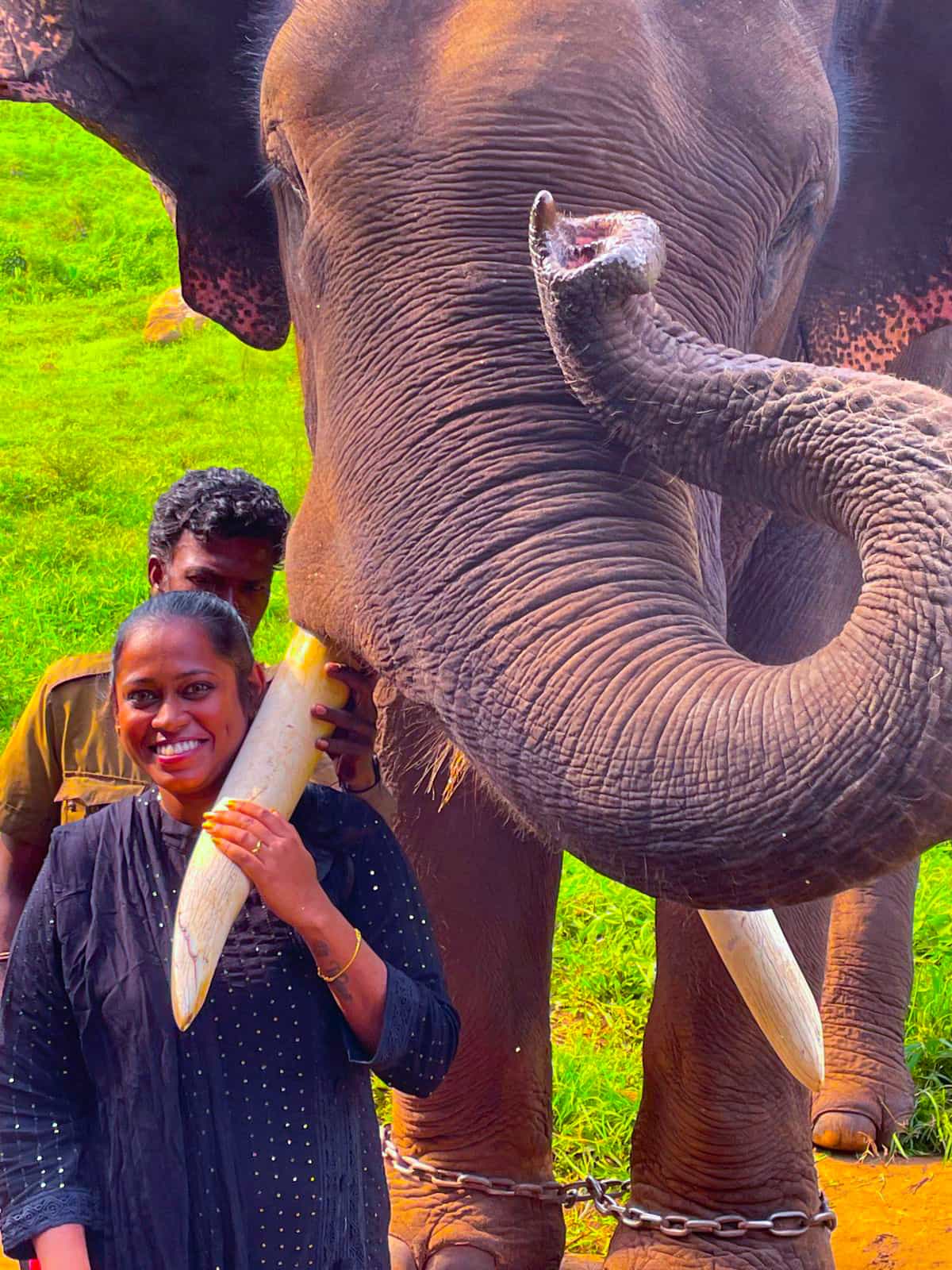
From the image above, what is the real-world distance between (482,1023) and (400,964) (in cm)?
155

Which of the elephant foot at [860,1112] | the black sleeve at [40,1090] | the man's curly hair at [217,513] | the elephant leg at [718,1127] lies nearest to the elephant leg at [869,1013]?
the elephant foot at [860,1112]

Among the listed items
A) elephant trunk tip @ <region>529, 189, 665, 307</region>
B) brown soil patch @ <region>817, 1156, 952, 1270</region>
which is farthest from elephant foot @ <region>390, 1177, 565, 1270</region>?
elephant trunk tip @ <region>529, 189, 665, 307</region>

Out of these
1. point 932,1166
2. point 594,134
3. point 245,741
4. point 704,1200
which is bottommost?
point 932,1166

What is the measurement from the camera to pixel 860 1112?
4547 mm

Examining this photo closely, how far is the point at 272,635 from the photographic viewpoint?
7.99 m

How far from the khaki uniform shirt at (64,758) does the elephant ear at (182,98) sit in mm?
1006

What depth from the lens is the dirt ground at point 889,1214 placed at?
394 cm

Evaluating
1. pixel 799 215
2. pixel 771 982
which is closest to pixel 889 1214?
pixel 771 982

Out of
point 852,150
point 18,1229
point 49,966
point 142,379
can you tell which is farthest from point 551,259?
point 142,379

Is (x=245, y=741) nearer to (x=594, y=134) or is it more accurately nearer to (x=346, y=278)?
(x=346, y=278)

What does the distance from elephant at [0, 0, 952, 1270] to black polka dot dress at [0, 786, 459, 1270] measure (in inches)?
14.4

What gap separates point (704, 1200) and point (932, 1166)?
37.7 inches

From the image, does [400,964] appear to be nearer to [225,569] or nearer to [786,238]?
[225,569]

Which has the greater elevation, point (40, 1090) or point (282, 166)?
point (282, 166)
